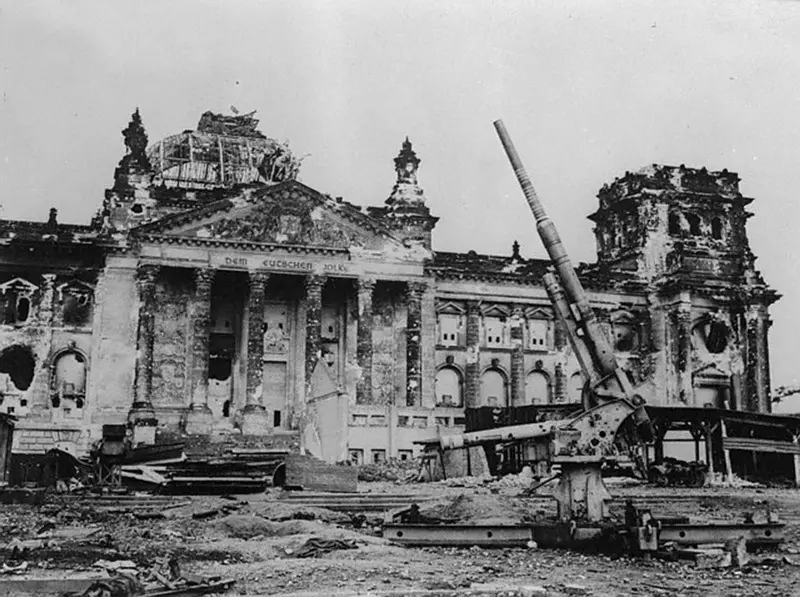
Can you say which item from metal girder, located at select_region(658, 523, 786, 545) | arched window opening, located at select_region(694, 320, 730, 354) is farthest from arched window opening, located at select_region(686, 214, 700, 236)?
metal girder, located at select_region(658, 523, 786, 545)

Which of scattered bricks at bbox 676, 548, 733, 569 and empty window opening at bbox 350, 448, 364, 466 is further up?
empty window opening at bbox 350, 448, 364, 466

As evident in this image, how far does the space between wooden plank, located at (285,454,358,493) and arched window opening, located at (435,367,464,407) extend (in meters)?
21.3

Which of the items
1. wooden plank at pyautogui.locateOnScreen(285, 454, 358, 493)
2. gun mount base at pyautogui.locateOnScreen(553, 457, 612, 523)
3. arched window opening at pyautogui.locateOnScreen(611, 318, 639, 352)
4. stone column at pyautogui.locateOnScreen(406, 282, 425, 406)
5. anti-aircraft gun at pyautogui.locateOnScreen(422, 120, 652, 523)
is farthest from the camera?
arched window opening at pyautogui.locateOnScreen(611, 318, 639, 352)

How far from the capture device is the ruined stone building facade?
4128 cm

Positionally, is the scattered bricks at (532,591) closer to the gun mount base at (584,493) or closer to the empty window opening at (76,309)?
the gun mount base at (584,493)

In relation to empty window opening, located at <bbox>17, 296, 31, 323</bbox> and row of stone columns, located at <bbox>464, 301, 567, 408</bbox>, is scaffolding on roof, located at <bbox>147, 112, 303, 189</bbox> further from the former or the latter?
row of stone columns, located at <bbox>464, 301, 567, 408</bbox>

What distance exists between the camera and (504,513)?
19.0m

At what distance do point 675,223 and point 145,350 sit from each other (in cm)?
2759

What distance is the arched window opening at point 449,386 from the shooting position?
48.6 metres

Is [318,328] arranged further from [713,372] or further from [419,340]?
[713,372]

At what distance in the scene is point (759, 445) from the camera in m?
33.9

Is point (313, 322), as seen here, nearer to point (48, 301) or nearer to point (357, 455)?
point (357, 455)

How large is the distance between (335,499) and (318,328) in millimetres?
19492

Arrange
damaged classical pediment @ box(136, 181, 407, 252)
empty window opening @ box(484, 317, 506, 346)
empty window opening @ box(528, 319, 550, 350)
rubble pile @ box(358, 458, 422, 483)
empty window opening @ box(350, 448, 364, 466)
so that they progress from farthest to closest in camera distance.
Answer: empty window opening @ box(528, 319, 550, 350), empty window opening @ box(484, 317, 506, 346), damaged classical pediment @ box(136, 181, 407, 252), empty window opening @ box(350, 448, 364, 466), rubble pile @ box(358, 458, 422, 483)
